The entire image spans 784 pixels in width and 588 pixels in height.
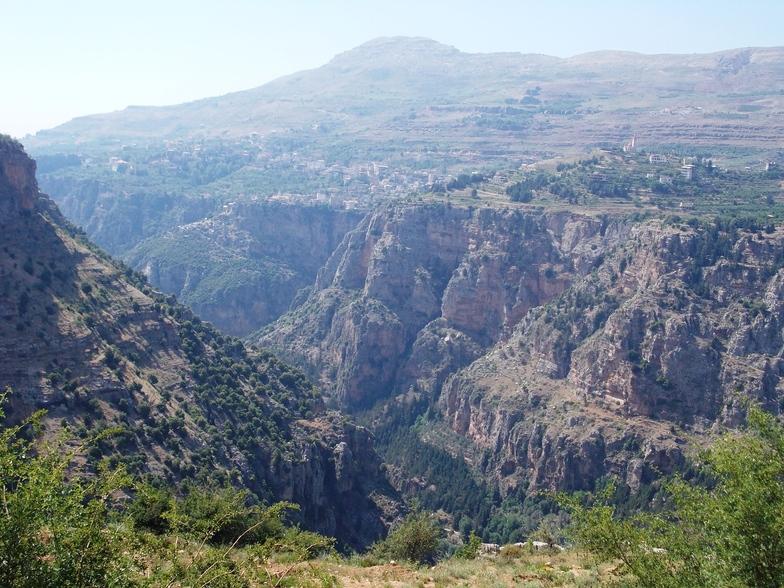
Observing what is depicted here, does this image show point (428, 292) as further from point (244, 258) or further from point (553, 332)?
point (244, 258)

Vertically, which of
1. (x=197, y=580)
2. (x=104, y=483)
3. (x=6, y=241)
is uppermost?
(x=6, y=241)

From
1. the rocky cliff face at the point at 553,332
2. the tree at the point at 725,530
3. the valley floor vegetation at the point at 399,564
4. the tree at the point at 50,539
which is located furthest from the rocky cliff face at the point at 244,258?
the tree at the point at 50,539

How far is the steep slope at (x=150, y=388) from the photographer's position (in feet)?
157

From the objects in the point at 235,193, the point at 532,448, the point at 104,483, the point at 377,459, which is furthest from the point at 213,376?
the point at 235,193

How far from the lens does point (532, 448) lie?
7619cm

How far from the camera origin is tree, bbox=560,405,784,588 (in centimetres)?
1903

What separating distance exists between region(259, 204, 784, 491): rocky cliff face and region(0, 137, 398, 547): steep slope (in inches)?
837

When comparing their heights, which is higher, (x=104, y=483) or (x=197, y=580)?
(x=104, y=483)

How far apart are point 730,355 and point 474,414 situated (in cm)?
2993

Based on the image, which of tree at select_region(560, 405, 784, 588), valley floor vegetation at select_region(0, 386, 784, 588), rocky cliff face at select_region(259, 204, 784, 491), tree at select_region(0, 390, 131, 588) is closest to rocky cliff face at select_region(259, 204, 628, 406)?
rocky cliff face at select_region(259, 204, 784, 491)

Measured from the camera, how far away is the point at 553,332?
276 ft

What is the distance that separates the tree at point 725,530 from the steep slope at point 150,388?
32.0 metres

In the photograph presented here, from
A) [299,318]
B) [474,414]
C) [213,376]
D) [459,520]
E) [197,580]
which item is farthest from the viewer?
[299,318]

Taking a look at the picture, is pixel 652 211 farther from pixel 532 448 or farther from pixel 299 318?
pixel 299 318
